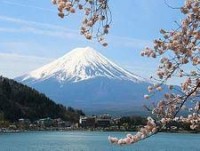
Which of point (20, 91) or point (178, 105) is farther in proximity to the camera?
point (20, 91)

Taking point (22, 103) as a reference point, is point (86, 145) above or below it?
below

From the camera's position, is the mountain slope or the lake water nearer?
the lake water

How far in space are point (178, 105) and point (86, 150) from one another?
1382 inches

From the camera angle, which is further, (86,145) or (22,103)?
(22,103)

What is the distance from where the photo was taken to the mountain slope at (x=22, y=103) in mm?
85062

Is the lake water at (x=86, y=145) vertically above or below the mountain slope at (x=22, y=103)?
below

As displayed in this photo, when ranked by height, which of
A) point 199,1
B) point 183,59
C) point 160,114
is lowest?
point 160,114

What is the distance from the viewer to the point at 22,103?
287 feet

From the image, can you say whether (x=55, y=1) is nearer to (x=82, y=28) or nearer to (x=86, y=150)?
(x=82, y=28)

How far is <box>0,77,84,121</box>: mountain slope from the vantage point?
85062mm

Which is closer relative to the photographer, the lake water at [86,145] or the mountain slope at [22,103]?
the lake water at [86,145]

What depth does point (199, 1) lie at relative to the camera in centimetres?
354

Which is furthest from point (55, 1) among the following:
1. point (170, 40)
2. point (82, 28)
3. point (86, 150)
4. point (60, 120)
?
point (60, 120)

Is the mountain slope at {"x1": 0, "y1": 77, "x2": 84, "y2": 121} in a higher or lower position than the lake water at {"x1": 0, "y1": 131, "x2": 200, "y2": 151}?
higher
